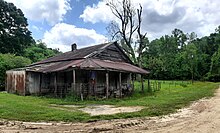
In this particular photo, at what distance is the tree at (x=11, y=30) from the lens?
49.6 m

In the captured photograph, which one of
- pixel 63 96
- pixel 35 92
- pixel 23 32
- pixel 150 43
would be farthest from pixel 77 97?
pixel 150 43

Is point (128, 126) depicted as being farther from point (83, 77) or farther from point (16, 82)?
point (16, 82)

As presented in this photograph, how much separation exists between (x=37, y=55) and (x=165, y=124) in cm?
4465

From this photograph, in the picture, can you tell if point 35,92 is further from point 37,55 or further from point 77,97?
point 37,55

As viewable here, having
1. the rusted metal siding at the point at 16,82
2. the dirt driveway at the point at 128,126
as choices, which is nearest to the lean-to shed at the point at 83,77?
the rusted metal siding at the point at 16,82

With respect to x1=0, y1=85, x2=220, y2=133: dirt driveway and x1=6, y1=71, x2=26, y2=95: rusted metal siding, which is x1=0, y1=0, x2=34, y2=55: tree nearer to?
x1=6, y1=71, x2=26, y2=95: rusted metal siding

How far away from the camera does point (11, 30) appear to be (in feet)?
169

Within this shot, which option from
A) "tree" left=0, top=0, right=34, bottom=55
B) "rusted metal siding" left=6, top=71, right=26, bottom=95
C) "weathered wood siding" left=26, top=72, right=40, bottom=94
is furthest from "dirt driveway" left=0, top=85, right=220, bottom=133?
"tree" left=0, top=0, right=34, bottom=55

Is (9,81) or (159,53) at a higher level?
(159,53)

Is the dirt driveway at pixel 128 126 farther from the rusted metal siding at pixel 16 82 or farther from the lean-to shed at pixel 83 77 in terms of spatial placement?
the rusted metal siding at pixel 16 82

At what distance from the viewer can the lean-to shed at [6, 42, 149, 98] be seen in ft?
65.1

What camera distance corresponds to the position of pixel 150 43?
7531 cm

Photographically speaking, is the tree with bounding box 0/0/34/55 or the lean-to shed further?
the tree with bounding box 0/0/34/55

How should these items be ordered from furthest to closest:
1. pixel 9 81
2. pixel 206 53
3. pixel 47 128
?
→ 1. pixel 206 53
2. pixel 9 81
3. pixel 47 128
